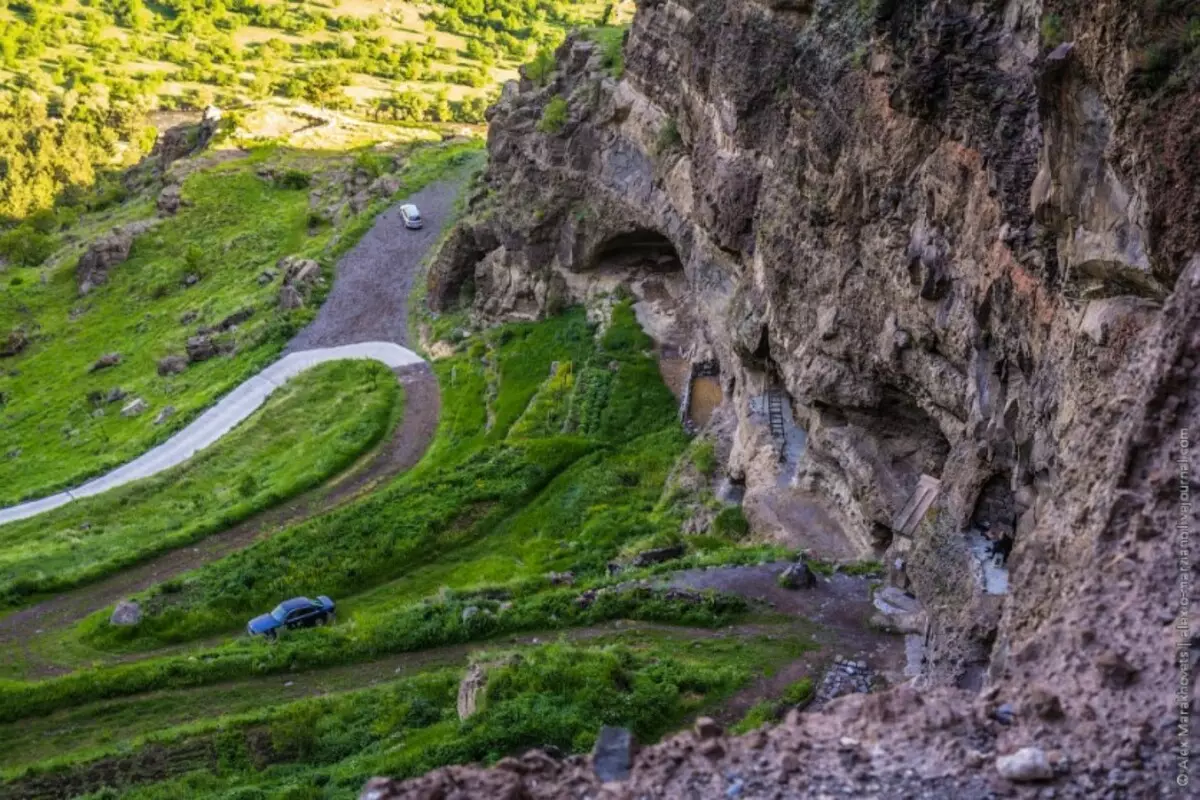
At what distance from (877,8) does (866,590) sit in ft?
46.8

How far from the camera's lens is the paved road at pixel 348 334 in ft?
181

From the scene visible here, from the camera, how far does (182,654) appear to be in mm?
33250

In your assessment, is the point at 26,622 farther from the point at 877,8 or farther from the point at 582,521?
the point at 877,8

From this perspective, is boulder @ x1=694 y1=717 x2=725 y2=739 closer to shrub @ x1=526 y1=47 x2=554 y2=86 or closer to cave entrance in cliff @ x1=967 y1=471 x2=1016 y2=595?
cave entrance in cliff @ x1=967 y1=471 x2=1016 y2=595

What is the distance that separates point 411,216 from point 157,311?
18.8 m

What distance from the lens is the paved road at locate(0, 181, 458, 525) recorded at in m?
55.2

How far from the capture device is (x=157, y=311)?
80688 millimetres

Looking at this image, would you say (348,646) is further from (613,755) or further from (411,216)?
(411,216)

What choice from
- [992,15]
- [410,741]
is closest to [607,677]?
[410,741]

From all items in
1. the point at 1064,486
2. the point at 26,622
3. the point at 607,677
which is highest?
the point at 1064,486

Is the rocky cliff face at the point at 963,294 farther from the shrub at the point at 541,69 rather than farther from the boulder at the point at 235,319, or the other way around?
the boulder at the point at 235,319

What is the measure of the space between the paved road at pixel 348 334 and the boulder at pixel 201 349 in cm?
693

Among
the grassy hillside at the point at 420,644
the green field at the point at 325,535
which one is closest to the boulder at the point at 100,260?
the green field at the point at 325,535

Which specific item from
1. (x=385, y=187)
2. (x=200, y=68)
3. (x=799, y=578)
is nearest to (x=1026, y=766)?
(x=799, y=578)
